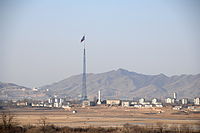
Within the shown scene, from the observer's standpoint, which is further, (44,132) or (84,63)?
(84,63)

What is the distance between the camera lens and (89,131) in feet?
185

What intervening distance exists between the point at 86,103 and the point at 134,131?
350 feet

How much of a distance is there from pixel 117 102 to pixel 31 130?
131326mm

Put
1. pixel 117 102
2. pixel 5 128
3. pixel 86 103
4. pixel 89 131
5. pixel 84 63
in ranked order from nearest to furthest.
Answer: pixel 5 128, pixel 89 131, pixel 84 63, pixel 86 103, pixel 117 102

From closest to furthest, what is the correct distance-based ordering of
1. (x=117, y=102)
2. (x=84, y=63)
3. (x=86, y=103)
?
(x=84, y=63) → (x=86, y=103) → (x=117, y=102)

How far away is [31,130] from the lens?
5347cm

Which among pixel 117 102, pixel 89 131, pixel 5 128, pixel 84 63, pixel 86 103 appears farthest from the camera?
pixel 117 102

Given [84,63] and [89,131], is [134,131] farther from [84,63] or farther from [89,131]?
[84,63]

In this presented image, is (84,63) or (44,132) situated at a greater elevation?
(84,63)

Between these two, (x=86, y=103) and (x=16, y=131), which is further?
(x=86, y=103)

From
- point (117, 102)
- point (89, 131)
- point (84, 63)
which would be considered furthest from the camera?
point (117, 102)

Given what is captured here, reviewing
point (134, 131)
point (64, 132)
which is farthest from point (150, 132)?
point (64, 132)

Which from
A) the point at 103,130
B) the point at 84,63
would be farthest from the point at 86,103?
the point at 103,130

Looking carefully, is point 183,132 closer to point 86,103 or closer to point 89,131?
point 89,131
